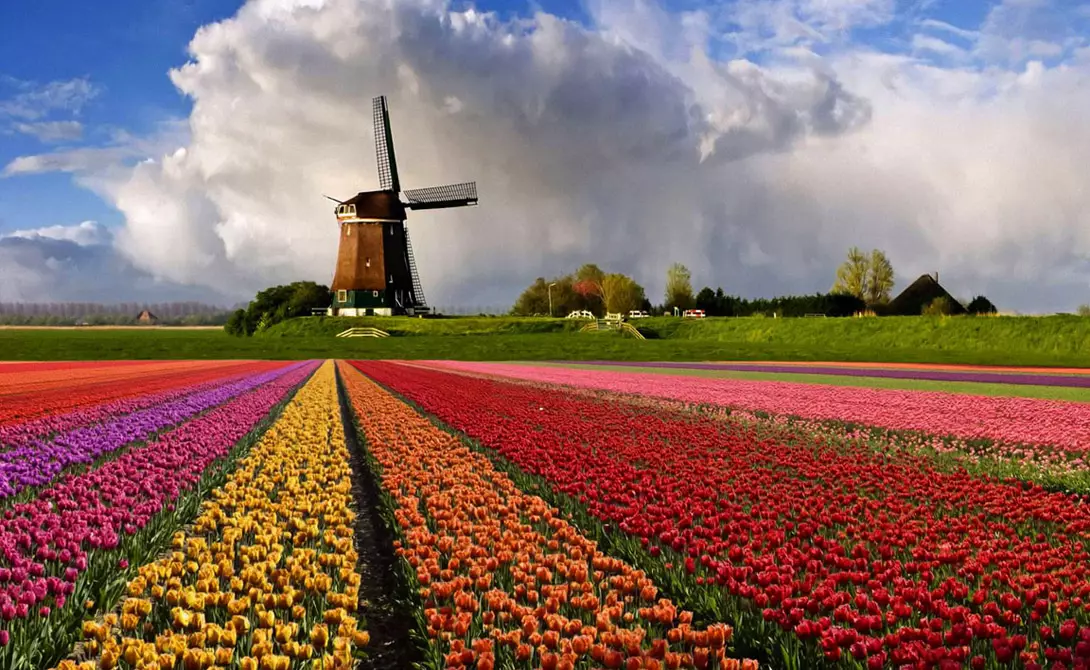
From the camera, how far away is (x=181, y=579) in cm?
599

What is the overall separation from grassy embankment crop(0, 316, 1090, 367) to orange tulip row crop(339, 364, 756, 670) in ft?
116

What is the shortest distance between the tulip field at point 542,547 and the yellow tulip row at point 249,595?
3 cm

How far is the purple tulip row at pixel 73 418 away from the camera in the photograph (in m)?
12.6

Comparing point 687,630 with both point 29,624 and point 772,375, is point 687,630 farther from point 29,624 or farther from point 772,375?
point 772,375

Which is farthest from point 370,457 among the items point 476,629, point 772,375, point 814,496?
point 772,375

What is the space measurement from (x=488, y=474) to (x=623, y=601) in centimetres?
506

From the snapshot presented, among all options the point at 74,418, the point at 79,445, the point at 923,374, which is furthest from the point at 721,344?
the point at 79,445

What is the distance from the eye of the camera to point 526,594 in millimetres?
5328

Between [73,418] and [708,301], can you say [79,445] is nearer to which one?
[73,418]

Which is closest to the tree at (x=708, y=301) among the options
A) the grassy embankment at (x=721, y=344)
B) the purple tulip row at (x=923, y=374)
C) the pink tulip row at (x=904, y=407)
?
the grassy embankment at (x=721, y=344)

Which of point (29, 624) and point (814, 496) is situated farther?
point (814, 496)

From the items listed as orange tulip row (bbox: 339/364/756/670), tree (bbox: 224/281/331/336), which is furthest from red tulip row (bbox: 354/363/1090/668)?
tree (bbox: 224/281/331/336)

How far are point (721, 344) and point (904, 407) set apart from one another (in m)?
37.5

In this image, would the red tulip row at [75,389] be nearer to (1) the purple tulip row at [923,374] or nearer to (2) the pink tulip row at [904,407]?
(2) the pink tulip row at [904,407]
